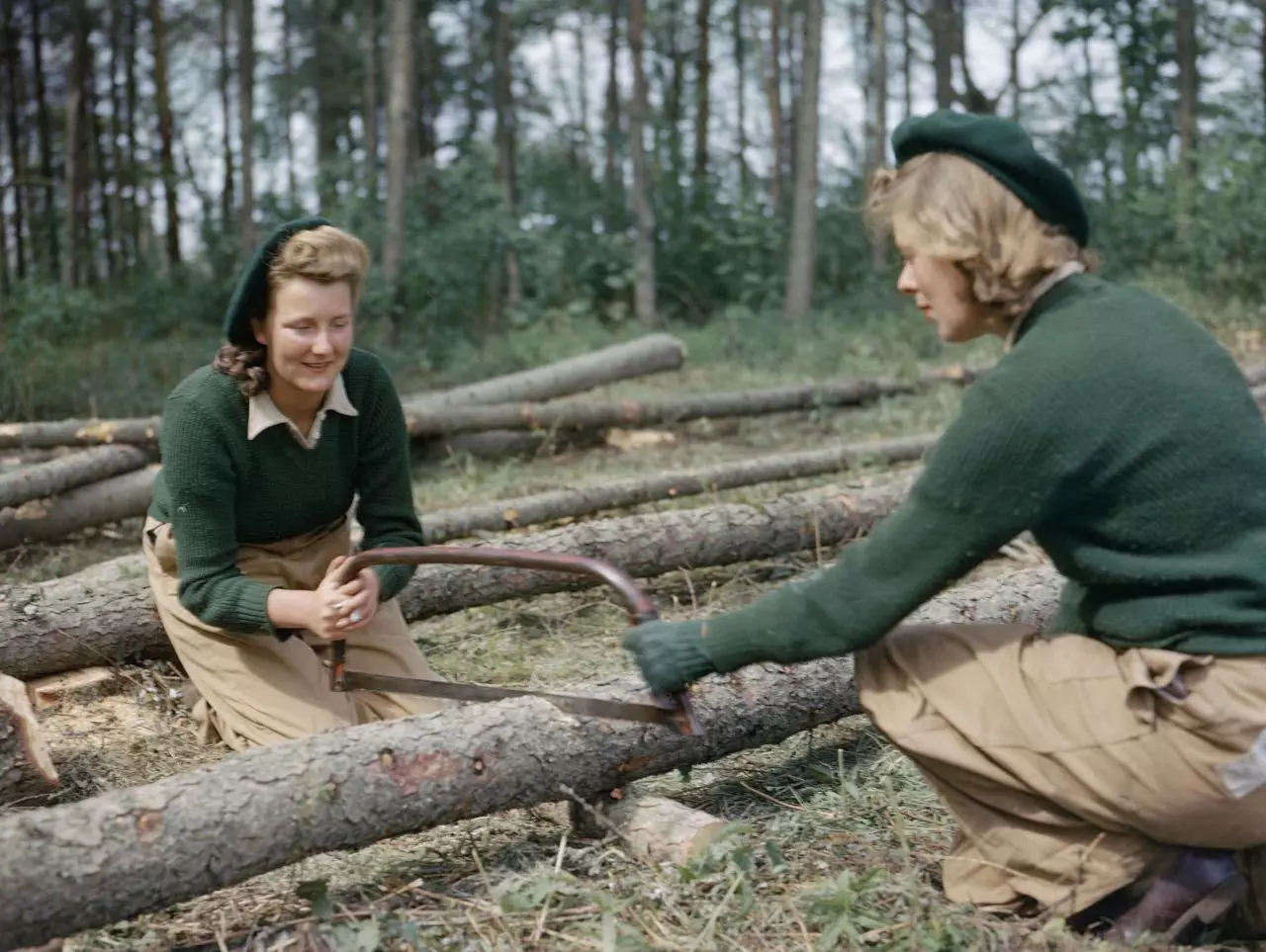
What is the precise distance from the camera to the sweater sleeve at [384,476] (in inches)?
144

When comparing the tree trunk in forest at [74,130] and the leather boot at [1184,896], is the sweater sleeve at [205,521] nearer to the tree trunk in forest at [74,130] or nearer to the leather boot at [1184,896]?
the leather boot at [1184,896]

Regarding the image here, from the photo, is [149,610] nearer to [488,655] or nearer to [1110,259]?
[488,655]

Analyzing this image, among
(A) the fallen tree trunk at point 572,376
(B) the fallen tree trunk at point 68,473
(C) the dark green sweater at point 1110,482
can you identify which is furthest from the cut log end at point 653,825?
(A) the fallen tree trunk at point 572,376

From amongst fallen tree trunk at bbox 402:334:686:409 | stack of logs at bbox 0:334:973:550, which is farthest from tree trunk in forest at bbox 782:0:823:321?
fallen tree trunk at bbox 402:334:686:409

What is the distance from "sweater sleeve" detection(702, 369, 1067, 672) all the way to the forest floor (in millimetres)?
525

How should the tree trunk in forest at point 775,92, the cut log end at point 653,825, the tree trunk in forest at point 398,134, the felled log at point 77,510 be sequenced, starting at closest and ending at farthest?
the cut log end at point 653,825 < the felled log at point 77,510 < the tree trunk in forest at point 398,134 < the tree trunk in forest at point 775,92

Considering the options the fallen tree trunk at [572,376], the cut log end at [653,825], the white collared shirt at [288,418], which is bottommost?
the cut log end at [653,825]

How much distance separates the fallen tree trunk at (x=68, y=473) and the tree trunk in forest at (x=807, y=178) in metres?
10.00

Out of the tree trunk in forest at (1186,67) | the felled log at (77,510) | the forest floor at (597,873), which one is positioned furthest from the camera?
the tree trunk in forest at (1186,67)

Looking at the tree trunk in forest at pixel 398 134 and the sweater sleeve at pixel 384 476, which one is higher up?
the tree trunk in forest at pixel 398 134

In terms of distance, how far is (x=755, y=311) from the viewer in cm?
1786

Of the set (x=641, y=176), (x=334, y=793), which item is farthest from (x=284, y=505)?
(x=641, y=176)

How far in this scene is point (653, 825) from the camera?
2.80 meters

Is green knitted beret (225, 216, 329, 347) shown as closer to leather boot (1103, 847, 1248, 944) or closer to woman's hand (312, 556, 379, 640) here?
woman's hand (312, 556, 379, 640)
